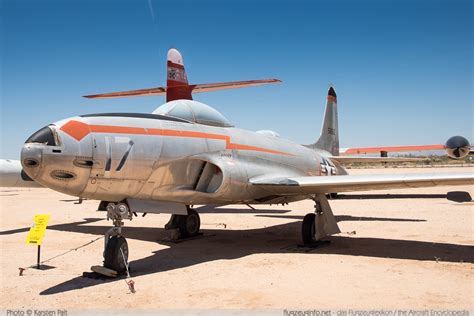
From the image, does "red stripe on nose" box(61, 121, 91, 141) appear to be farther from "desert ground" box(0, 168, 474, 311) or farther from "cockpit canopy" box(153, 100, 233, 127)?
"desert ground" box(0, 168, 474, 311)

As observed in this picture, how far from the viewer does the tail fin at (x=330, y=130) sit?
59.9 ft

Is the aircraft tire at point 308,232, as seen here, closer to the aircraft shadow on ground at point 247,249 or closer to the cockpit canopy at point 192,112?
the aircraft shadow on ground at point 247,249

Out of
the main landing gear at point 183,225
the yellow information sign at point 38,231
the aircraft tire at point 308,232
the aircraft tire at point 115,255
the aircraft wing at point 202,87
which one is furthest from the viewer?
the aircraft wing at point 202,87

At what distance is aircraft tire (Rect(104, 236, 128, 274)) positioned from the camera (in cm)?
775

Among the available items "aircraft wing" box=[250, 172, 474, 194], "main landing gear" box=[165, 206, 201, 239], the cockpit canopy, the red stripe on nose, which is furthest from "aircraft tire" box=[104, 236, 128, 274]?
"main landing gear" box=[165, 206, 201, 239]

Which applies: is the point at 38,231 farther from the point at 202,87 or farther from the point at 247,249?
the point at 202,87

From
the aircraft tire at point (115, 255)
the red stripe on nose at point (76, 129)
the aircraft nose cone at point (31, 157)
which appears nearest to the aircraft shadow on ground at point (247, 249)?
the aircraft tire at point (115, 255)

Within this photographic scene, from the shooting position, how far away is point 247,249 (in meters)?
10.7

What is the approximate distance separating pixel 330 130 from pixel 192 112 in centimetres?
1041

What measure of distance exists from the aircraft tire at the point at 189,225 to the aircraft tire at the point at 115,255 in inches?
183

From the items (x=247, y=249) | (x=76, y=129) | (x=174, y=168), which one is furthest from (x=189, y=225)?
(x=76, y=129)

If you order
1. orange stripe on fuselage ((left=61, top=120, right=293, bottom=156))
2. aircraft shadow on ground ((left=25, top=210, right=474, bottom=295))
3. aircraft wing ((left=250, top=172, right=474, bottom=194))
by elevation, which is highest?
orange stripe on fuselage ((left=61, top=120, right=293, bottom=156))

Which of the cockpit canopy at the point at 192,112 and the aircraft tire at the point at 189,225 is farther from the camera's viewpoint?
the aircraft tire at the point at 189,225

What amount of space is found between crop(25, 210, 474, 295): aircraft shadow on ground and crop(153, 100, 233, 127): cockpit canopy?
126 inches
